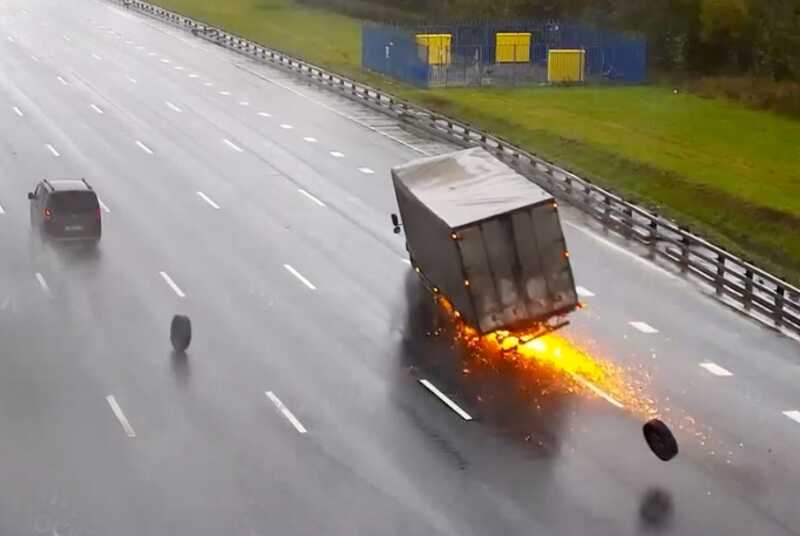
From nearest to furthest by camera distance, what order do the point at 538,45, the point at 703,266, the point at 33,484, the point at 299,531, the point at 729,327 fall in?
the point at 299,531 → the point at 33,484 → the point at 729,327 → the point at 703,266 → the point at 538,45

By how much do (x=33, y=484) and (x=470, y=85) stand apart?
54.9 metres

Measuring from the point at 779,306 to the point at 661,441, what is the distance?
34.0 feet

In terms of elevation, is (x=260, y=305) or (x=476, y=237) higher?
(x=476, y=237)

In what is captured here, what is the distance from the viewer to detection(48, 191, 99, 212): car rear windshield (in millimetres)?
37594

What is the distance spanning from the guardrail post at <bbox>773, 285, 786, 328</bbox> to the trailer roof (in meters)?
6.58

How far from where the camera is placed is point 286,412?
2545cm

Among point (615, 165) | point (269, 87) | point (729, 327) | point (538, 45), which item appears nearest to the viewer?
point (729, 327)

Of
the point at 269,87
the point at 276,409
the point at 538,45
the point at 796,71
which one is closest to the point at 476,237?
the point at 276,409

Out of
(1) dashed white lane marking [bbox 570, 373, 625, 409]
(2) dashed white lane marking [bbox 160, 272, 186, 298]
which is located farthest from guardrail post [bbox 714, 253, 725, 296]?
(2) dashed white lane marking [bbox 160, 272, 186, 298]

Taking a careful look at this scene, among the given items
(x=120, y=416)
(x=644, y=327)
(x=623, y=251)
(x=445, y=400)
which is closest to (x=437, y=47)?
(x=623, y=251)

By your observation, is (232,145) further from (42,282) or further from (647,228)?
(42,282)

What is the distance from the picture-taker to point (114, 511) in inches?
830

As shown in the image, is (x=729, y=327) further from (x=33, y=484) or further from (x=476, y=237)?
(x=33, y=484)

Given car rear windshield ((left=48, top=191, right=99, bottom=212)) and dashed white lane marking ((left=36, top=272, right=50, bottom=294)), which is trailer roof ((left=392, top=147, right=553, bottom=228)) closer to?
dashed white lane marking ((left=36, top=272, right=50, bottom=294))
